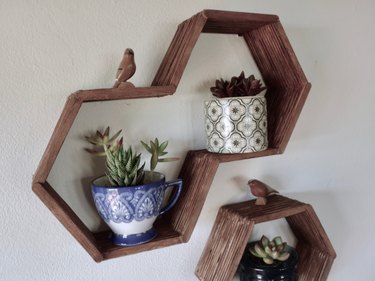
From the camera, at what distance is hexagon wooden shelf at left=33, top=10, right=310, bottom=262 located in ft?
1.40

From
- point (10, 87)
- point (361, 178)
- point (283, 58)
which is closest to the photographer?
point (10, 87)

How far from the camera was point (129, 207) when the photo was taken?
455 millimetres

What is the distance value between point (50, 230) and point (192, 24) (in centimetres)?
36

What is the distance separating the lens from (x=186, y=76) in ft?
1.85

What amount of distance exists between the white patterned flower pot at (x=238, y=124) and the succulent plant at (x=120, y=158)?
9 centimetres

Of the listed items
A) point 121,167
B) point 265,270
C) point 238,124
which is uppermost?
point 238,124

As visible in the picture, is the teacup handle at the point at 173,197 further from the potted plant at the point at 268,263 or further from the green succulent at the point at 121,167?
the potted plant at the point at 268,263

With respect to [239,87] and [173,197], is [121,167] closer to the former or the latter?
[173,197]

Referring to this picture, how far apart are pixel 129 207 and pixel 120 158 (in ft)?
0.22

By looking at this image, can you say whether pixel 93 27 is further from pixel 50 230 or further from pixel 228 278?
pixel 228 278

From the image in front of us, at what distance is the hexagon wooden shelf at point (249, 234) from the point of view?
1.76 ft

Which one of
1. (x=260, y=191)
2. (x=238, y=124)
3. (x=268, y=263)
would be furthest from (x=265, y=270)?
(x=238, y=124)

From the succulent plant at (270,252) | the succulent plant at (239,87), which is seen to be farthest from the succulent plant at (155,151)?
the succulent plant at (270,252)

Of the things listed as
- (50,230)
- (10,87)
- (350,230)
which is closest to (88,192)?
(50,230)
